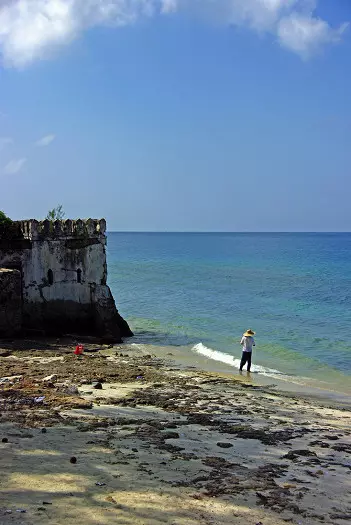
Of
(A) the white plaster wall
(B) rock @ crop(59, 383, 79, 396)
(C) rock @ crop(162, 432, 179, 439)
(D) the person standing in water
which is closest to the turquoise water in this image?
(D) the person standing in water

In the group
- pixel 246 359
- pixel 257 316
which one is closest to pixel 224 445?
pixel 246 359

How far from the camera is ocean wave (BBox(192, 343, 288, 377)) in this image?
18016 mm

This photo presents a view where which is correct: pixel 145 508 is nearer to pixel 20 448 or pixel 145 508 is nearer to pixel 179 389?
pixel 20 448

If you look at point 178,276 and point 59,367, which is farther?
point 178,276

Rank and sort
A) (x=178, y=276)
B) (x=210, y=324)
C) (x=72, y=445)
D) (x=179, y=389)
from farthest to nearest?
(x=178, y=276)
(x=210, y=324)
(x=179, y=389)
(x=72, y=445)

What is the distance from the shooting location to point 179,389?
12648 mm

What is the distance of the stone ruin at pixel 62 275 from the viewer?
66.3 feet

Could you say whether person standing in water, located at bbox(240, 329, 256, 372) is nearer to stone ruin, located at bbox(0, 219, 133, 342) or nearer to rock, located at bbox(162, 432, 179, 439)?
stone ruin, located at bbox(0, 219, 133, 342)

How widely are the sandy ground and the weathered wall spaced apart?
5.36 metres

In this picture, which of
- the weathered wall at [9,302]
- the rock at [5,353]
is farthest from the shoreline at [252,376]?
the rock at [5,353]

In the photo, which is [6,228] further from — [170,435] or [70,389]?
[170,435]

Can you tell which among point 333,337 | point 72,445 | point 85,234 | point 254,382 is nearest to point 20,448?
point 72,445

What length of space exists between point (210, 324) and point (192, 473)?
21.3 m

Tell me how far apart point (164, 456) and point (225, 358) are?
12.8 metres
